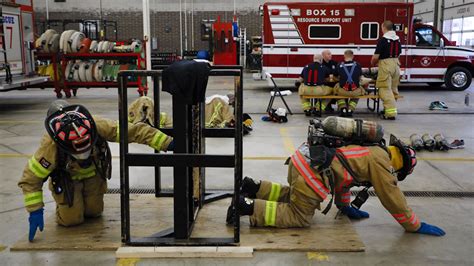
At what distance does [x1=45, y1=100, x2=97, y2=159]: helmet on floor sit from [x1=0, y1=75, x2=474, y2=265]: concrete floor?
87 cm

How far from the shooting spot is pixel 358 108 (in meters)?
13.7

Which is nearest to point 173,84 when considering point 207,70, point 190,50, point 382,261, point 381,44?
point 207,70

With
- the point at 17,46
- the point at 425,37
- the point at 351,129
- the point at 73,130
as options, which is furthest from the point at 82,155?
the point at 425,37

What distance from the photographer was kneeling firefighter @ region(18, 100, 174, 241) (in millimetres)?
4078

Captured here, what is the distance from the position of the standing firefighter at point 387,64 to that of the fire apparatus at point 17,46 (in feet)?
29.5

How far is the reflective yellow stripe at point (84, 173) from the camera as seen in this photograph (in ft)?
15.1

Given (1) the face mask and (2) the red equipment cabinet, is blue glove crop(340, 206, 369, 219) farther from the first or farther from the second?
(2) the red equipment cabinet

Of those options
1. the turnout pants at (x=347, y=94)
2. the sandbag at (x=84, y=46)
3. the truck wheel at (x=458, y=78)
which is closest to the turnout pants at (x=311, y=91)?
the turnout pants at (x=347, y=94)

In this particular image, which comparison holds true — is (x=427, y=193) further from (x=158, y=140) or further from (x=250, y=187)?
(x=158, y=140)

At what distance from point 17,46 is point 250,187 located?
1101 cm

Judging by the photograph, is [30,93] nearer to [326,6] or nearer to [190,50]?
[326,6]

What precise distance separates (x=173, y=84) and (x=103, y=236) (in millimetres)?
1576

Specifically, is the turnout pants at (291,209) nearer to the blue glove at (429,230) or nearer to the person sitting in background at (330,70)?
the blue glove at (429,230)

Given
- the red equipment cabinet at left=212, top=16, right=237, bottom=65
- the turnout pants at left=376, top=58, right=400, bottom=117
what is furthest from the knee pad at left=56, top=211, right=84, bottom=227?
the red equipment cabinet at left=212, top=16, right=237, bottom=65
